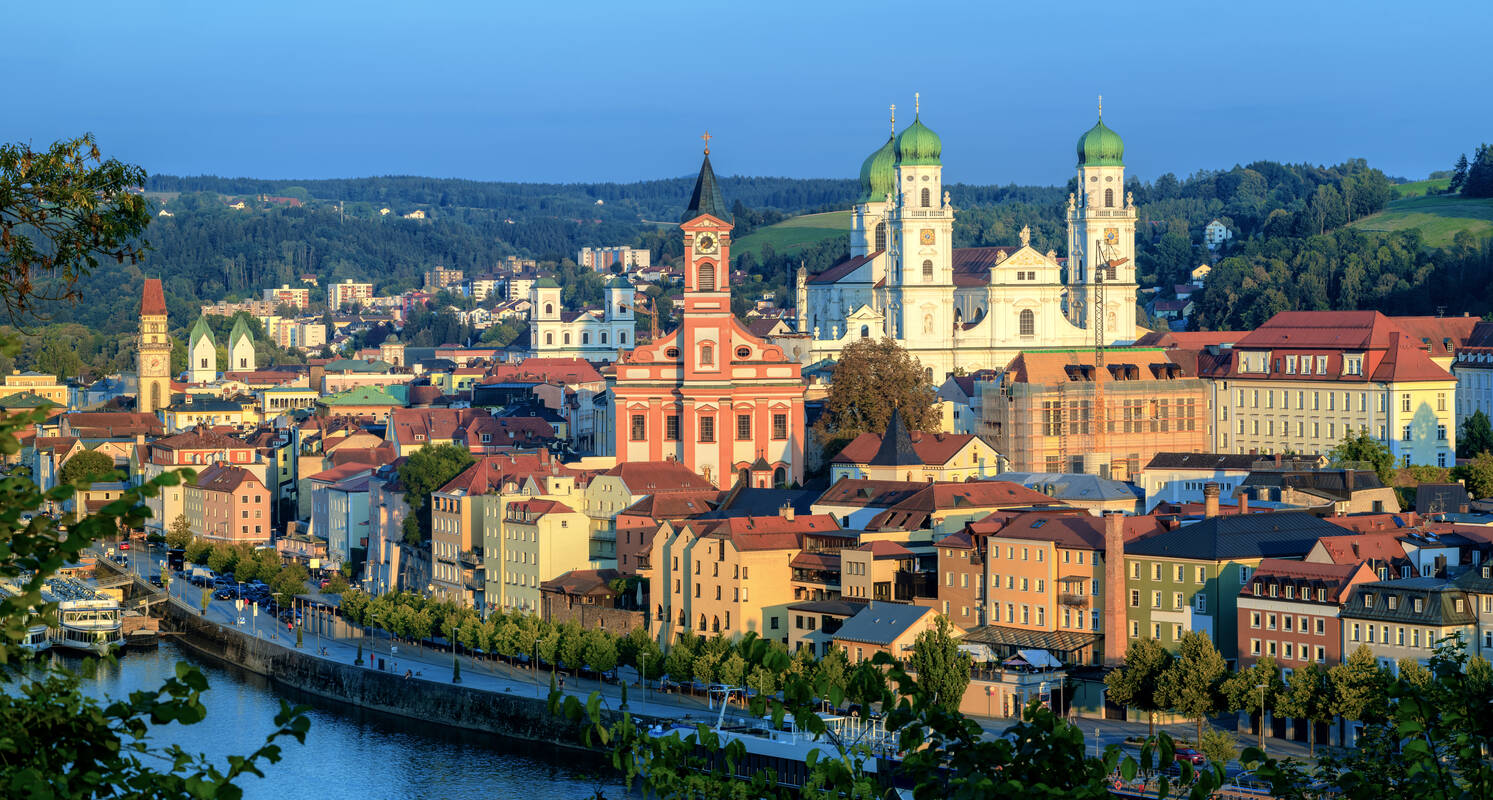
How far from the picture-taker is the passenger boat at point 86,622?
60.6 meters

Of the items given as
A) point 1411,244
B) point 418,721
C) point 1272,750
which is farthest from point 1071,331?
point 1272,750

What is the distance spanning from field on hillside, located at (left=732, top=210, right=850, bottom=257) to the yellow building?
100472 millimetres

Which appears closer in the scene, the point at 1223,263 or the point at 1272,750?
the point at 1272,750

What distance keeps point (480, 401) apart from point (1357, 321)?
43.8 metres

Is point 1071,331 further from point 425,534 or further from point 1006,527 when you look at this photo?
point 1006,527

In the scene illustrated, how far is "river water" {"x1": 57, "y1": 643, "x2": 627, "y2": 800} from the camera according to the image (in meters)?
41.3

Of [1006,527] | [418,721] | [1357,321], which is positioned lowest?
[418,721]

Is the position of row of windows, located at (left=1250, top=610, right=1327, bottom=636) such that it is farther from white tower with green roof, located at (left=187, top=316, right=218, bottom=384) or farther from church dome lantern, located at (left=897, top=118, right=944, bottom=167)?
white tower with green roof, located at (left=187, top=316, right=218, bottom=384)

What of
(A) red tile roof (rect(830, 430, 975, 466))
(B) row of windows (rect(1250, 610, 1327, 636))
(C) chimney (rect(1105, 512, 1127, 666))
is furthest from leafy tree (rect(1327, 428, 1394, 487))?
(B) row of windows (rect(1250, 610, 1327, 636))

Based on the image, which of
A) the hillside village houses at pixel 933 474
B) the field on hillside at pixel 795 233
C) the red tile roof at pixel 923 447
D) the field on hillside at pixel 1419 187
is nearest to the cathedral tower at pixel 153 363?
the hillside village houses at pixel 933 474

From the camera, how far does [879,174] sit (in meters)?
98.9

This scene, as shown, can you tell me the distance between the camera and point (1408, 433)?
211ft

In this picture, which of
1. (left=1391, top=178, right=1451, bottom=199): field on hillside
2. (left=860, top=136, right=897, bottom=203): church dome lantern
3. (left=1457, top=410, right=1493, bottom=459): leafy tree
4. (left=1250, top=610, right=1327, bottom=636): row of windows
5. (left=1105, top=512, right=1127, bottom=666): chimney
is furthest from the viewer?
(left=1391, top=178, right=1451, bottom=199): field on hillside

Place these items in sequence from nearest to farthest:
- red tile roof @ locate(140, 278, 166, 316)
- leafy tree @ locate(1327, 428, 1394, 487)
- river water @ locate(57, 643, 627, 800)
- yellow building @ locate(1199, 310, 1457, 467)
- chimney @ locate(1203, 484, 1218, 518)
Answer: river water @ locate(57, 643, 627, 800) → chimney @ locate(1203, 484, 1218, 518) → leafy tree @ locate(1327, 428, 1394, 487) → yellow building @ locate(1199, 310, 1457, 467) → red tile roof @ locate(140, 278, 166, 316)
